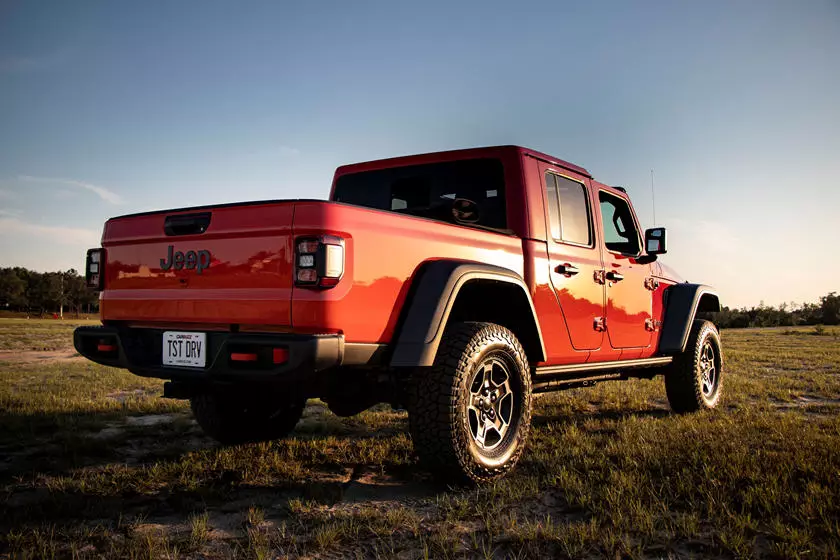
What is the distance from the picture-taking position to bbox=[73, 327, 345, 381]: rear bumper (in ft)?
8.75

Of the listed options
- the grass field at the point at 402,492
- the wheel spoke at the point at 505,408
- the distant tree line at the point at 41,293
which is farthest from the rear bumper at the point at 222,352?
the distant tree line at the point at 41,293

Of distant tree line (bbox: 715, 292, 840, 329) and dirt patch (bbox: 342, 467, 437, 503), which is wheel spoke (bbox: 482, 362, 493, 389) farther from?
distant tree line (bbox: 715, 292, 840, 329)

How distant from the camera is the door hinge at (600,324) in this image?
4527 mm

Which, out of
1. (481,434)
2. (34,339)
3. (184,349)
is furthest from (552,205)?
(34,339)

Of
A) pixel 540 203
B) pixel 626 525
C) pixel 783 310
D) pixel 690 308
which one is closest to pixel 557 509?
pixel 626 525

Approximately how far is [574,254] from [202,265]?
2.59 meters

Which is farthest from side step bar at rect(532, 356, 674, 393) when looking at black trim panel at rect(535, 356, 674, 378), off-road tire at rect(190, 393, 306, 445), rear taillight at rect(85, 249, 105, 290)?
rear taillight at rect(85, 249, 105, 290)

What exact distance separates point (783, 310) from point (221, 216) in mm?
45096

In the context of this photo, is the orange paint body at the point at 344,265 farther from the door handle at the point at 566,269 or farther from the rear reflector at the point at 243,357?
the rear reflector at the point at 243,357

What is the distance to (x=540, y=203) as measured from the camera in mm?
4145

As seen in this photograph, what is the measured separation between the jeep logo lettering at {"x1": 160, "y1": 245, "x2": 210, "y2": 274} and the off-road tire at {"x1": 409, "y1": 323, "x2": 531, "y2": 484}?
49.7 inches

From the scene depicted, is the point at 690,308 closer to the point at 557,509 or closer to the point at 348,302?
the point at 557,509

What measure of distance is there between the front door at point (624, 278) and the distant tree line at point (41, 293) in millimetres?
97753

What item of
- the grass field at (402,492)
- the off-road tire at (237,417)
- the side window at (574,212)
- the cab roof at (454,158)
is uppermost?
the cab roof at (454,158)
